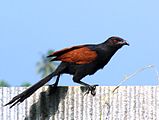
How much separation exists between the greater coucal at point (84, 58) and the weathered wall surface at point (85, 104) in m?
0.38

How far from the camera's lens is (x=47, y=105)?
3.26m

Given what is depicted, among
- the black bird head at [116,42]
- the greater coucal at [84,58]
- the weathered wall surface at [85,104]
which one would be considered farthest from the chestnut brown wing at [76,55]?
the weathered wall surface at [85,104]

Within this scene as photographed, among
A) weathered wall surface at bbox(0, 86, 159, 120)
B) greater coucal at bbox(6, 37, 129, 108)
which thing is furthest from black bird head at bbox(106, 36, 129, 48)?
weathered wall surface at bbox(0, 86, 159, 120)

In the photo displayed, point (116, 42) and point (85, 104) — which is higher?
point (116, 42)

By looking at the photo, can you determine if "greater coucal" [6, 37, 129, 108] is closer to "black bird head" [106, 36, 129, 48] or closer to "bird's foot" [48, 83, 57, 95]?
"black bird head" [106, 36, 129, 48]

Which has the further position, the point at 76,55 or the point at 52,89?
the point at 76,55

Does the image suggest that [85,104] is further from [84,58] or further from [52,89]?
[84,58]

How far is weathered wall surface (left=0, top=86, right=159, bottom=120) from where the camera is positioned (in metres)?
2.94

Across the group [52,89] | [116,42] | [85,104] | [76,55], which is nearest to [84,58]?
[76,55]

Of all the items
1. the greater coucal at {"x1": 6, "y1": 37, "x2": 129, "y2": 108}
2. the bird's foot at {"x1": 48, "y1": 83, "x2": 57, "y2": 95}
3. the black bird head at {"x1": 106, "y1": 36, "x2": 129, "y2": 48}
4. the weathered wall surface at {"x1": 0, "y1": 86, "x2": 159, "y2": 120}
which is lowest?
the weathered wall surface at {"x1": 0, "y1": 86, "x2": 159, "y2": 120}

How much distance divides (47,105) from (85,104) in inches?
10.4

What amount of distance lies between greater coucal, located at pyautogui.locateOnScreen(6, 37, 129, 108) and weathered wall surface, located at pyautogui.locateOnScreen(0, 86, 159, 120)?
38cm

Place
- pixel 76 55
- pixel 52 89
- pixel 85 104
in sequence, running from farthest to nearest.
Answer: pixel 76 55
pixel 52 89
pixel 85 104

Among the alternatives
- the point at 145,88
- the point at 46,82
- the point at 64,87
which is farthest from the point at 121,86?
the point at 46,82
